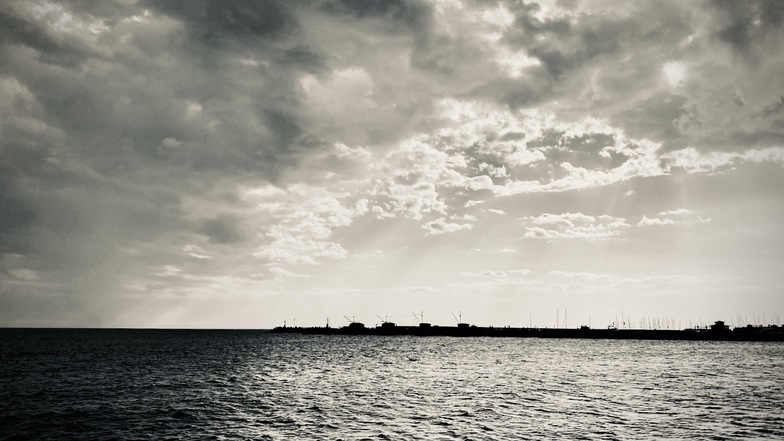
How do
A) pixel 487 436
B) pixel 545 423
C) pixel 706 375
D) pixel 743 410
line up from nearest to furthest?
pixel 487 436, pixel 545 423, pixel 743 410, pixel 706 375

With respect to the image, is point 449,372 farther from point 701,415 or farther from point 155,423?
point 155,423

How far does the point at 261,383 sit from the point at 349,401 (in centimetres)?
2272

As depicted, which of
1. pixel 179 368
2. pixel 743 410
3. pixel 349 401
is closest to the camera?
pixel 743 410

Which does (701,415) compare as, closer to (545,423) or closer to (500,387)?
(545,423)

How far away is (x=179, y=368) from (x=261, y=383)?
102 feet

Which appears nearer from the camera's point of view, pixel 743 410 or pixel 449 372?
pixel 743 410

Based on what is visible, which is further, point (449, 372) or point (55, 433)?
point (449, 372)

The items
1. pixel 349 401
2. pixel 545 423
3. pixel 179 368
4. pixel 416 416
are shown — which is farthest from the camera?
pixel 179 368

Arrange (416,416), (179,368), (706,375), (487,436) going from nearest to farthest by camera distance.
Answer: (487,436)
(416,416)
(706,375)
(179,368)

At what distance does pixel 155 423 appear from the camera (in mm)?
42875

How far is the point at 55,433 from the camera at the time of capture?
128 ft

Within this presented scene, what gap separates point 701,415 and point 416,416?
26.3m

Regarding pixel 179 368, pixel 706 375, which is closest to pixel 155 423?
pixel 179 368

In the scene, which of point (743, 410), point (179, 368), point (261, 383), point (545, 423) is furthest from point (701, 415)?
point (179, 368)
